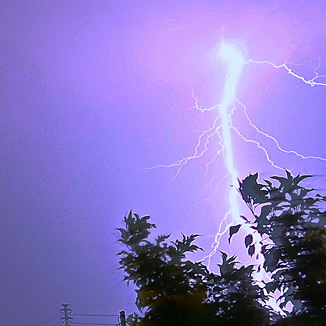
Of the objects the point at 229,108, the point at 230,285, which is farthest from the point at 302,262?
the point at 229,108

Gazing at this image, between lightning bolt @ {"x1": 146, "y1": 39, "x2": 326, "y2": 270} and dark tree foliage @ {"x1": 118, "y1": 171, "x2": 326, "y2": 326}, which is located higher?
lightning bolt @ {"x1": 146, "y1": 39, "x2": 326, "y2": 270}

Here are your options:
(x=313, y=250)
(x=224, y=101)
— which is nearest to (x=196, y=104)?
(x=224, y=101)

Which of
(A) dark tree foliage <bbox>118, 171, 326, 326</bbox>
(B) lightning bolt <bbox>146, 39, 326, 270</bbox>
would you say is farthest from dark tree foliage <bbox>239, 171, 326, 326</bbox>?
(B) lightning bolt <bbox>146, 39, 326, 270</bbox>

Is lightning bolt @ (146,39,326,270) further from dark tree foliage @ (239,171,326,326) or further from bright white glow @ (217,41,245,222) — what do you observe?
dark tree foliage @ (239,171,326,326)

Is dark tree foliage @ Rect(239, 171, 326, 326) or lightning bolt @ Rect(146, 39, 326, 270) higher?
lightning bolt @ Rect(146, 39, 326, 270)

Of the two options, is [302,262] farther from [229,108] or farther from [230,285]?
[229,108]

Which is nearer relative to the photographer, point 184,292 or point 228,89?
point 184,292

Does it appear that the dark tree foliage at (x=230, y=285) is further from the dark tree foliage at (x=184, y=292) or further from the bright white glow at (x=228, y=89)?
the bright white glow at (x=228, y=89)

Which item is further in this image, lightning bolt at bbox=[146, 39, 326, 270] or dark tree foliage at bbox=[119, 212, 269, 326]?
lightning bolt at bbox=[146, 39, 326, 270]

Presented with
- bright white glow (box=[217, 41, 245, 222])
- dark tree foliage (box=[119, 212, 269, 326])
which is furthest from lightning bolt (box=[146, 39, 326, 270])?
dark tree foliage (box=[119, 212, 269, 326])
